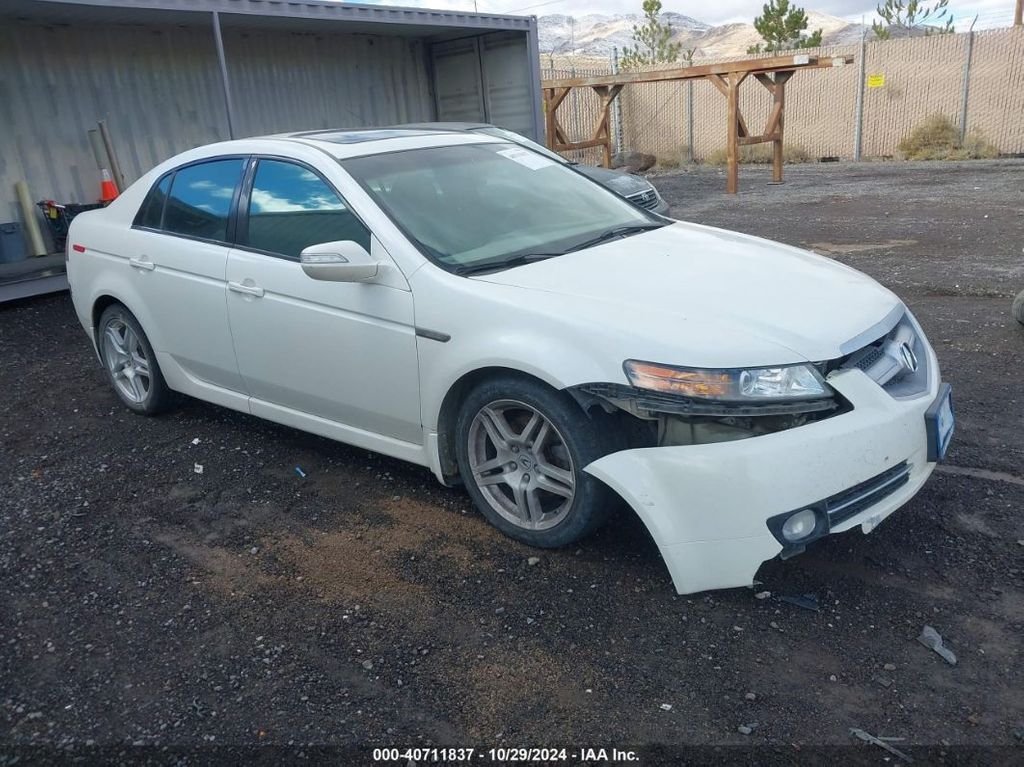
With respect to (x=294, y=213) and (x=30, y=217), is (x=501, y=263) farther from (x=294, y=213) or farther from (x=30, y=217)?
(x=30, y=217)

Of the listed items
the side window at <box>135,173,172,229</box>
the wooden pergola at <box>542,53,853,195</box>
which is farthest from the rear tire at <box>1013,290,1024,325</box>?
the wooden pergola at <box>542,53,853,195</box>

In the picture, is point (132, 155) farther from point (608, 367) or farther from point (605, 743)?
point (605, 743)

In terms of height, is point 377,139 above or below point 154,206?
above

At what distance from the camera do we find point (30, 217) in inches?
380

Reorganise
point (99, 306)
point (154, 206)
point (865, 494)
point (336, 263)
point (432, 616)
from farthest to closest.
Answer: point (99, 306), point (154, 206), point (336, 263), point (432, 616), point (865, 494)

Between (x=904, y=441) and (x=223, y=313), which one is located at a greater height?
(x=223, y=313)

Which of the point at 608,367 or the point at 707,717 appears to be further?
the point at 608,367

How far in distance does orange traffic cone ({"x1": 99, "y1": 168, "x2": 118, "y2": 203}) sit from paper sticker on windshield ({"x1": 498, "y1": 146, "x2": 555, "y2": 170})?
6940mm

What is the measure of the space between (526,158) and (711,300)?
1798 mm

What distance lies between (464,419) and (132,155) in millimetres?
8767

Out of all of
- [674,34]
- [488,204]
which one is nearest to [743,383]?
[488,204]

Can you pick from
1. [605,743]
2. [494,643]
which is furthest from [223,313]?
[605,743]

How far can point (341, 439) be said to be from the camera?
170 inches

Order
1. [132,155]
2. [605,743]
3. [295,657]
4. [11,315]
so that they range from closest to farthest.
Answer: [605,743] < [295,657] < [11,315] < [132,155]
